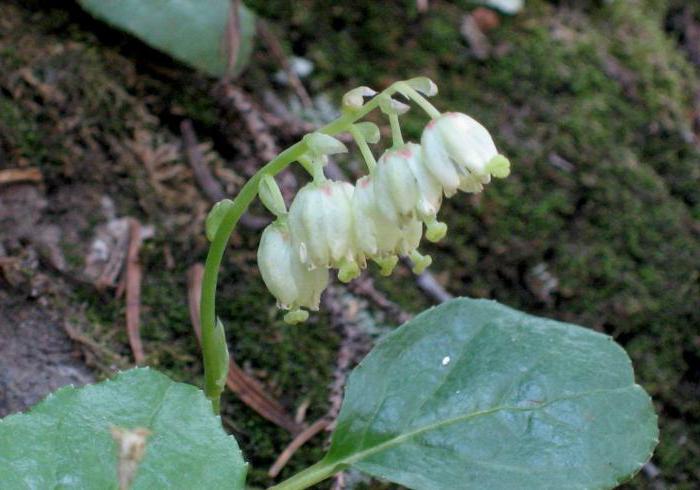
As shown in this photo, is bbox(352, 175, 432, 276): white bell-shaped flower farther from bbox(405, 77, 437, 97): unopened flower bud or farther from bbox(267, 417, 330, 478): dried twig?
bbox(267, 417, 330, 478): dried twig

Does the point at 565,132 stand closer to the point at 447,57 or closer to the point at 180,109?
the point at 447,57

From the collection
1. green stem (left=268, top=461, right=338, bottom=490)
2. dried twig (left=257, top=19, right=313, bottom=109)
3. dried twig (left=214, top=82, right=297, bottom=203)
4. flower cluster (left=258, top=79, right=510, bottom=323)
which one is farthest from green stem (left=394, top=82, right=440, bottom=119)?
dried twig (left=257, top=19, right=313, bottom=109)

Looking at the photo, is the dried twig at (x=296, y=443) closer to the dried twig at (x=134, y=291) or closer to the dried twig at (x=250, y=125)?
the dried twig at (x=134, y=291)

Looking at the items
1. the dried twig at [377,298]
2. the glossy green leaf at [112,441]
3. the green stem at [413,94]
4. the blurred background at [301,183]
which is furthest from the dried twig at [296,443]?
the green stem at [413,94]

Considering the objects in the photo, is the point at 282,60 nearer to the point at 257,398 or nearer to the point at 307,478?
the point at 257,398

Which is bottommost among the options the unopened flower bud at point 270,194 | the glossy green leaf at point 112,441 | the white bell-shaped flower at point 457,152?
the glossy green leaf at point 112,441

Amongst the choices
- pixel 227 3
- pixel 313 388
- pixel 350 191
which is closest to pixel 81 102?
pixel 227 3

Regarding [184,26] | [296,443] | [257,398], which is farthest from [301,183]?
[296,443]
